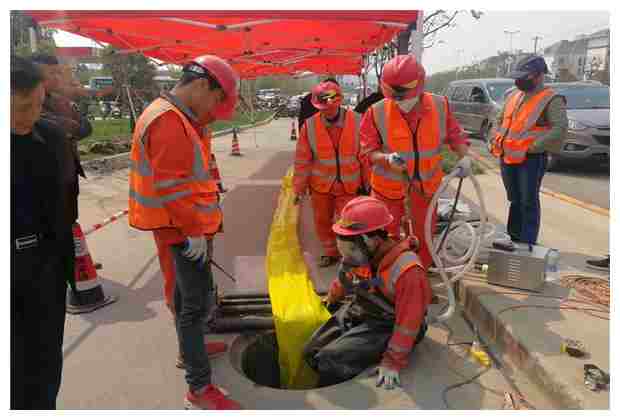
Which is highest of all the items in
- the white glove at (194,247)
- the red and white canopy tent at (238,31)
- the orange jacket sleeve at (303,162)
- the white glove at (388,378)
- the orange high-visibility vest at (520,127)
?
the red and white canopy tent at (238,31)

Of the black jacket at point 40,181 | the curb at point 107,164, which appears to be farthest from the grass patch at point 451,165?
the black jacket at point 40,181

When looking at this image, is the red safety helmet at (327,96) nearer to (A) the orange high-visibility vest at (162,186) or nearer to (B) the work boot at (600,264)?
(A) the orange high-visibility vest at (162,186)

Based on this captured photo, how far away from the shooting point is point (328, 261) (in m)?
4.58

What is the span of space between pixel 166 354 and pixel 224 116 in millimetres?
1685

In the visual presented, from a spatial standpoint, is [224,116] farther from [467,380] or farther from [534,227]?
[534,227]

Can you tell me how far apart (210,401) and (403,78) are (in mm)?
2375

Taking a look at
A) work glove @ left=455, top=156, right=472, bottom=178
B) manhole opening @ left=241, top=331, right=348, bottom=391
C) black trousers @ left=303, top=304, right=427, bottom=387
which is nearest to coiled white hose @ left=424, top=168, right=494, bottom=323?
work glove @ left=455, top=156, right=472, bottom=178

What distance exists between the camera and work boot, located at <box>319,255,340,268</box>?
Result: 4570 millimetres

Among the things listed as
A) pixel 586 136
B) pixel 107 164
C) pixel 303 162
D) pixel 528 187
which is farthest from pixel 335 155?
pixel 107 164

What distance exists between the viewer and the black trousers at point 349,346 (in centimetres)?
281

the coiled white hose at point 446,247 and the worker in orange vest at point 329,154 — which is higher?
the worker in orange vest at point 329,154

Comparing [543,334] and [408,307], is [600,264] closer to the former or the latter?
[543,334]

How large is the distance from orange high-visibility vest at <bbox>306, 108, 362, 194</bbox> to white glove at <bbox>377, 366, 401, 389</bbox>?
2.08m

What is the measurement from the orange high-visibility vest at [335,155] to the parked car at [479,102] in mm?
8708
